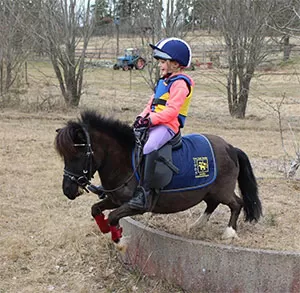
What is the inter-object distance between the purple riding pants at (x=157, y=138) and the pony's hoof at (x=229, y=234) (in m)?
1.16

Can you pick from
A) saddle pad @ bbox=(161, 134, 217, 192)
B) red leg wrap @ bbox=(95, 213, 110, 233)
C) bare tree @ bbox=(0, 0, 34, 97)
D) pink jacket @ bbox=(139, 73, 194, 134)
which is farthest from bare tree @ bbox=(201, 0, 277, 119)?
red leg wrap @ bbox=(95, 213, 110, 233)

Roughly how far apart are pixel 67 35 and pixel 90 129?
1177 cm

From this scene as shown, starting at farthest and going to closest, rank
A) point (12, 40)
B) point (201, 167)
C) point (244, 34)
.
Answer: point (12, 40) < point (244, 34) < point (201, 167)

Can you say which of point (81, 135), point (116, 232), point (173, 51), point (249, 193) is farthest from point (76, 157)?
point (249, 193)

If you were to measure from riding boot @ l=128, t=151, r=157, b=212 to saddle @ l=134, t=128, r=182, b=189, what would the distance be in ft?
0.06

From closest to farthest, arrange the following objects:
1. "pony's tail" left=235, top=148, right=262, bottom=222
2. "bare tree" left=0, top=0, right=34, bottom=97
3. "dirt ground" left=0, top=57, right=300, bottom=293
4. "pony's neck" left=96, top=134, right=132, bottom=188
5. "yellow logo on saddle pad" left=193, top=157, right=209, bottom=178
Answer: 1. "pony's neck" left=96, top=134, right=132, bottom=188
2. "yellow logo on saddle pad" left=193, top=157, right=209, bottom=178
3. "dirt ground" left=0, top=57, right=300, bottom=293
4. "pony's tail" left=235, top=148, right=262, bottom=222
5. "bare tree" left=0, top=0, right=34, bottom=97

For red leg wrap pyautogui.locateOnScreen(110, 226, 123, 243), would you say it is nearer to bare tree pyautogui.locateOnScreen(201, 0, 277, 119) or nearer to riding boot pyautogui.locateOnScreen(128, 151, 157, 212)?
riding boot pyautogui.locateOnScreen(128, 151, 157, 212)

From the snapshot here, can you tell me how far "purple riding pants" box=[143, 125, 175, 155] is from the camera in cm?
401

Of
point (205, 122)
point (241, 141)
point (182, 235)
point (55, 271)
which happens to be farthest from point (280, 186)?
point (205, 122)

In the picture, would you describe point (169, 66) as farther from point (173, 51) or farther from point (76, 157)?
point (76, 157)

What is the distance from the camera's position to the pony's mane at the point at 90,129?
393 centimetres

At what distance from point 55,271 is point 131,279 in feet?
2.52

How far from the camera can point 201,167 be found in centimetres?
433

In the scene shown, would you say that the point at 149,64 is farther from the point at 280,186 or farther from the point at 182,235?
the point at 182,235
